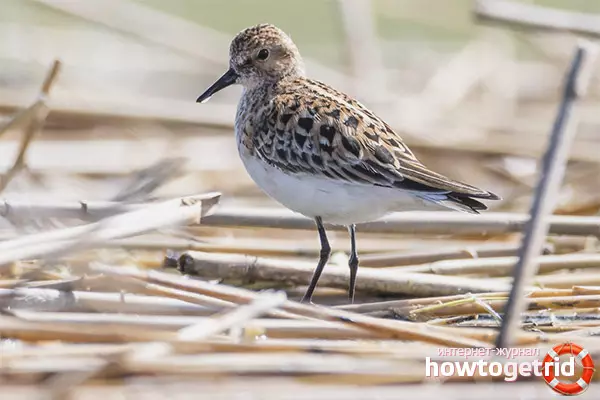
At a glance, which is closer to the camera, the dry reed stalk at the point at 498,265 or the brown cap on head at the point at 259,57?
the dry reed stalk at the point at 498,265

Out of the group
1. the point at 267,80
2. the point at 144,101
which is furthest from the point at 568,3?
the point at 267,80

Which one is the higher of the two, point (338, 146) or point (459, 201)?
point (338, 146)

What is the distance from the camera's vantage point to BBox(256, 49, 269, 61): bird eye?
5762 millimetres

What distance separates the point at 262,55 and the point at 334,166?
3.83 ft

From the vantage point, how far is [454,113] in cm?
858

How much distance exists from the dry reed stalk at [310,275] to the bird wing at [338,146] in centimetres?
44

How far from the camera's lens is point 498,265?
16.9ft

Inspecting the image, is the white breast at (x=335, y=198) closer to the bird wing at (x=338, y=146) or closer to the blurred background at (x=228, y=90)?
the bird wing at (x=338, y=146)

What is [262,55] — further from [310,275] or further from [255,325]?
[255,325]

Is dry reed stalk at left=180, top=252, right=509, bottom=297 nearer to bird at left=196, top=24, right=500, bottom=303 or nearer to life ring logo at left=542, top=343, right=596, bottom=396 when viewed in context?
bird at left=196, top=24, right=500, bottom=303

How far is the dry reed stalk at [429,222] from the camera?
527 cm

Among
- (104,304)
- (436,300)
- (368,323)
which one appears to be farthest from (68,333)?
(436,300)

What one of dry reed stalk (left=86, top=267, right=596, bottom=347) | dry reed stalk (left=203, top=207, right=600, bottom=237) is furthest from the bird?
dry reed stalk (left=86, top=267, right=596, bottom=347)

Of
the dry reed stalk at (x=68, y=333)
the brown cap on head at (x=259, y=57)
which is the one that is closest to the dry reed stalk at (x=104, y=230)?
the dry reed stalk at (x=68, y=333)
